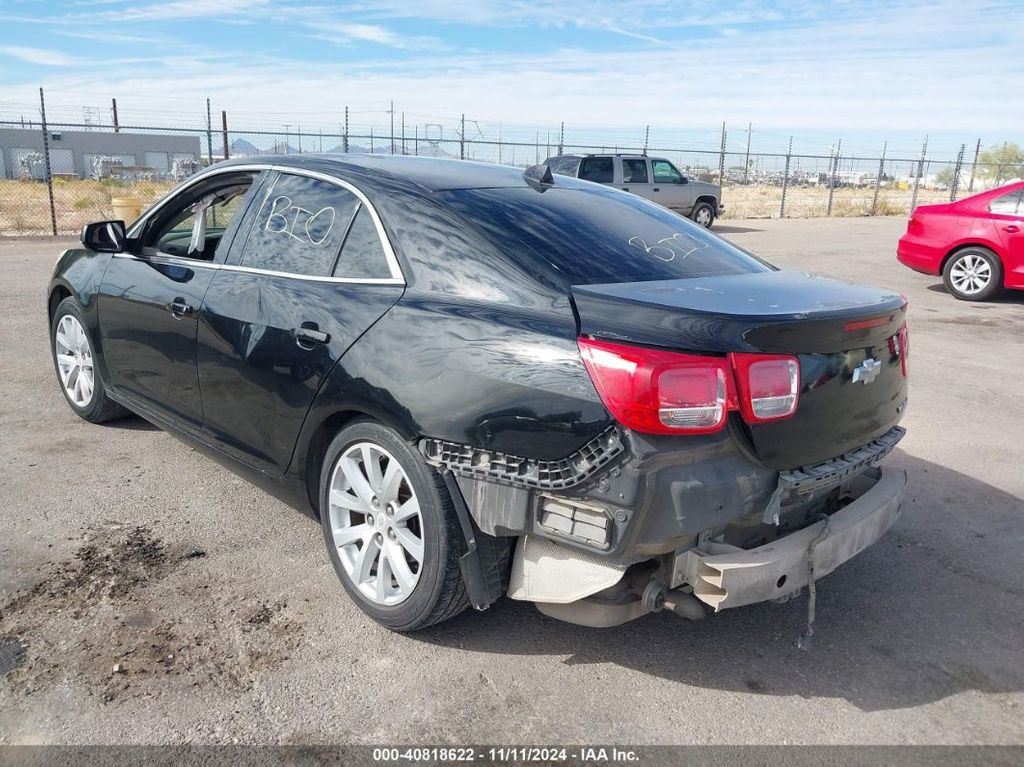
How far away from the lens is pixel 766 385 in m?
2.57

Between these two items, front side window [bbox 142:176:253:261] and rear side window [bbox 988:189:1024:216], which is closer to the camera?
front side window [bbox 142:176:253:261]

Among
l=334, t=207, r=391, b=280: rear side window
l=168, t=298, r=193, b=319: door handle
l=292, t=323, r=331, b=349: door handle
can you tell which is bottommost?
l=168, t=298, r=193, b=319: door handle

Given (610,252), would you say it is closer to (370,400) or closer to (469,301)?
(469,301)

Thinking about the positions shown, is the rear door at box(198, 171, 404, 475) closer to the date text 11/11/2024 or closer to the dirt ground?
the date text 11/11/2024

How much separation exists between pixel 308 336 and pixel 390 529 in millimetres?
793

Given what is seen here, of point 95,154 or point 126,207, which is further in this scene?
point 95,154

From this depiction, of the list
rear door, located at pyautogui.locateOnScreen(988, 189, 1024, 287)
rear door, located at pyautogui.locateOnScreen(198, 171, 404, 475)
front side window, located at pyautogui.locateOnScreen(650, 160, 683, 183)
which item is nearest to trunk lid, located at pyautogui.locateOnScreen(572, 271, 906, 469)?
rear door, located at pyautogui.locateOnScreen(198, 171, 404, 475)

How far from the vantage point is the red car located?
10.6 meters

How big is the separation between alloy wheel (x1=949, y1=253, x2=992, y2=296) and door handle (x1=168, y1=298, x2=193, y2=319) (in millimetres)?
10413

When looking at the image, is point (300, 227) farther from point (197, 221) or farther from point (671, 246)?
point (671, 246)

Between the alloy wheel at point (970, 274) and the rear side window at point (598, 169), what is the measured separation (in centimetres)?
894

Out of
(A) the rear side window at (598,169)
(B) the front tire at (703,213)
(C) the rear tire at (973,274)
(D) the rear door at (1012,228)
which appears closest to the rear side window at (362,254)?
(D) the rear door at (1012,228)

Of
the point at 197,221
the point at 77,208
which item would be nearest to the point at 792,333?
the point at 197,221

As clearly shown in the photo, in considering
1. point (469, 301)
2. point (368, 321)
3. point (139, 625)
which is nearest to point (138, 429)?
point (139, 625)
